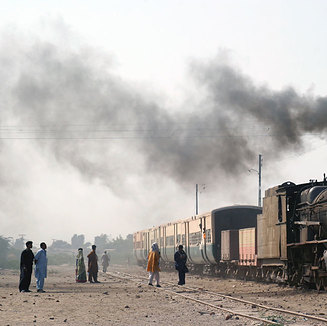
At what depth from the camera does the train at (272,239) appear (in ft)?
62.1

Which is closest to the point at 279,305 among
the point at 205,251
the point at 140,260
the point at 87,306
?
the point at 87,306

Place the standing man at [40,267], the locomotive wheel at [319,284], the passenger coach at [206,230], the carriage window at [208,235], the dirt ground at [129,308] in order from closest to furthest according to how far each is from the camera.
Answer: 1. the dirt ground at [129,308]
2. the locomotive wheel at [319,284]
3. the standing man at [40,267]
4. the passenger coach at [206,230]
5. the carriage window at [208,235]

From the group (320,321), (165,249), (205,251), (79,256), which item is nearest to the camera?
(320,321)

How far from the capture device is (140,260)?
55.1 meters

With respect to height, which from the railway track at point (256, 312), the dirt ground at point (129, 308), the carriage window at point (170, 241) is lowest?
the dirt ground at point (129, 308)

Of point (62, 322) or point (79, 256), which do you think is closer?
point (62, 322)

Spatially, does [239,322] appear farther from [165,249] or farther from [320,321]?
[165,249]

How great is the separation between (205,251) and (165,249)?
10.7 meters

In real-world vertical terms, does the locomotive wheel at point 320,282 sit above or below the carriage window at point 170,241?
below

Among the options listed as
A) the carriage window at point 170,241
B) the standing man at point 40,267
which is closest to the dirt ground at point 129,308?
the standing man at point 40,267

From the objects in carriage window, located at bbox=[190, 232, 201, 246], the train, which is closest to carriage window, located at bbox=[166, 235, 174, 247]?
the train

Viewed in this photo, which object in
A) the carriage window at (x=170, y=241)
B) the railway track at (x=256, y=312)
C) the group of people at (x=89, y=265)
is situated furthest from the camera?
the carriage window at (x=170, y=241)

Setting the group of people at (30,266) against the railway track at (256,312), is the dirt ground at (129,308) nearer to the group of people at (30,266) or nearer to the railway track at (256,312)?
the railway track at (256,312)

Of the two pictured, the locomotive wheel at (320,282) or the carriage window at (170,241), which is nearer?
the locomotive wheel at (320,282)
